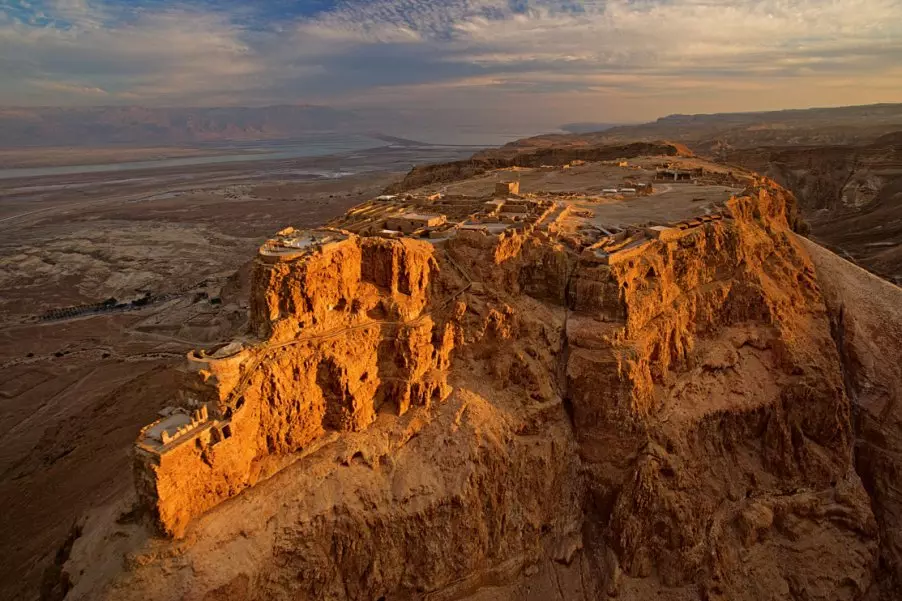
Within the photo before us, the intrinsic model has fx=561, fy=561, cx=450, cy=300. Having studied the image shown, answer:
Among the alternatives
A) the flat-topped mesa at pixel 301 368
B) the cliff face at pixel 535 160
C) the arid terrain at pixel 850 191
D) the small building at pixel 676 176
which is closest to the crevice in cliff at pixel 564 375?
the flat-topped mesa at pixel 301 368

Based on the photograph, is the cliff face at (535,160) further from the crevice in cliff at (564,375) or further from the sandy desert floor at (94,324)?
the crevice in cliff at (564,375)

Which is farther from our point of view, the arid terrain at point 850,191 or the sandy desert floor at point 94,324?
the arid terrain at point 850,191

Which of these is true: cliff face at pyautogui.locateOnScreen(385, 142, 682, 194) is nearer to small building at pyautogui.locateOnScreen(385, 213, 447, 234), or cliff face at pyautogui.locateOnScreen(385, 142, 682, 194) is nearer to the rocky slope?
the rocky slope

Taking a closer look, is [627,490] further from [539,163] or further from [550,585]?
[539,163]

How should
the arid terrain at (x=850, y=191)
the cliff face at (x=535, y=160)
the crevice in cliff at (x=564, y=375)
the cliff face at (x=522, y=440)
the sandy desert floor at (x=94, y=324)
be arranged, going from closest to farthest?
the cliff face at (x=522, y=440), the crevice in cliff at (x=564, y=375), the sandy desert floor at (x=94, y=324), the arid terrain at (x=850, y=191), the cliff face at (x=535, y=160)

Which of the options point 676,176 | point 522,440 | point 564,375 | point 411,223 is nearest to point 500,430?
point 522,440


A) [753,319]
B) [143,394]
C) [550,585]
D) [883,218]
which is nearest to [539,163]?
[883,218]

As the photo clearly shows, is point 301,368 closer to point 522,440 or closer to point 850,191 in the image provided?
point 522,440

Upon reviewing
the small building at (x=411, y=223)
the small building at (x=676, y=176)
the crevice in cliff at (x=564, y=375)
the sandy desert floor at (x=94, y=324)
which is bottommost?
the sandy desert floor at (x=94, y=324)
